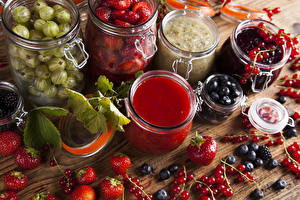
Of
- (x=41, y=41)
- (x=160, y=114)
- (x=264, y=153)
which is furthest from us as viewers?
(x=264, y=153)

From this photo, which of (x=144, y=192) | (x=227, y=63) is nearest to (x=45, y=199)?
(x=144, y=192)

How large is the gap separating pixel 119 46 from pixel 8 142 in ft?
1.86

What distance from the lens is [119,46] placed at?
1283mm

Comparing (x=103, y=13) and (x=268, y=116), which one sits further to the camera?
(x=268, y=116)

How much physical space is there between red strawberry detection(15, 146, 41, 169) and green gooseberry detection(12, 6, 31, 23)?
49cm

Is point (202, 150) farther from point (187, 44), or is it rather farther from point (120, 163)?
point (187, 44)

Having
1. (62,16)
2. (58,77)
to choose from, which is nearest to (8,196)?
(58,77)

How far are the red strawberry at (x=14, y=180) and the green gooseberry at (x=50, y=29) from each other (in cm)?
54

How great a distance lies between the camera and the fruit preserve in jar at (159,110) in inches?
47.8

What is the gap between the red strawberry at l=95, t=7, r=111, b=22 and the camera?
125cm

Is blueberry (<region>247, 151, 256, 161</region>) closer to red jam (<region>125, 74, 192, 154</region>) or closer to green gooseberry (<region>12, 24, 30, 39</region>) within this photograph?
red jam (<region>125, 74, 192, 154</region>)

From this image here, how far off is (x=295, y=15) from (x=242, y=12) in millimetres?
309

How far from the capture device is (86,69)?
1442 mm

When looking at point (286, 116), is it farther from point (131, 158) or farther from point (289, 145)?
point (131, 158)
